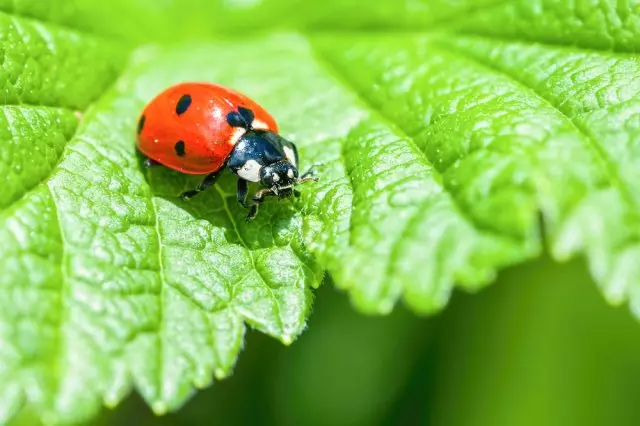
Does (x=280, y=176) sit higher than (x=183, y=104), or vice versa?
(x=183, y=104)

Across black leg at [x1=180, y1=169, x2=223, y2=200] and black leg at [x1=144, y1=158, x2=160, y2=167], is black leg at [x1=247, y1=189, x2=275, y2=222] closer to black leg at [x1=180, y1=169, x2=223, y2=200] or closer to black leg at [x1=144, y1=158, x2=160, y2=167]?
black leg at [x1=180, y1=169, x2=223, y2=200]

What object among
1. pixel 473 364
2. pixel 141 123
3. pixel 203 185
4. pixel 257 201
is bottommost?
pixel 473 364

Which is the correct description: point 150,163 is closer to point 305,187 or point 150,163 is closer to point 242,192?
point 242,192

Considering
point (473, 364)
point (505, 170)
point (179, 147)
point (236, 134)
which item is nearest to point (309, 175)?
point (236, 134)

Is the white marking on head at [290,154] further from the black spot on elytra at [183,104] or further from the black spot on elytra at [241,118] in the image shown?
the black spot on elytra at [183,104]

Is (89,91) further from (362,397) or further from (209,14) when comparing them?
(362,397)

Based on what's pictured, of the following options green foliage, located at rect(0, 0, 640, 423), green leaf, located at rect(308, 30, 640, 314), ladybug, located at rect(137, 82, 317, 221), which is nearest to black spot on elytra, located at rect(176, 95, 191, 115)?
ladybug, located at rect(137, 82, 317, 221)
